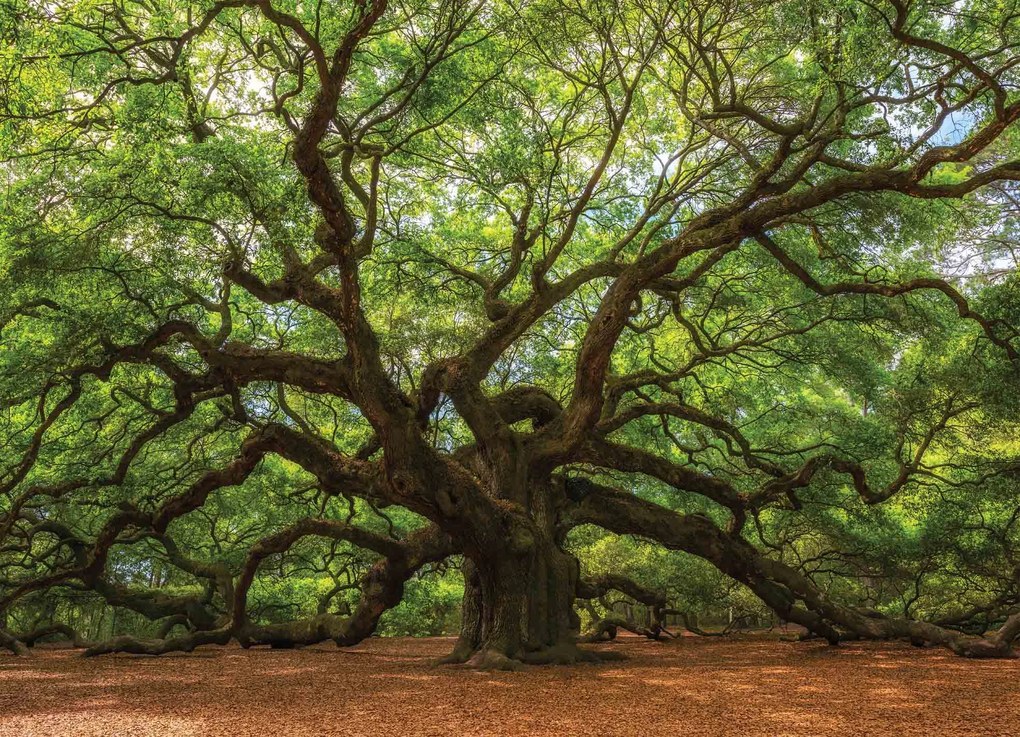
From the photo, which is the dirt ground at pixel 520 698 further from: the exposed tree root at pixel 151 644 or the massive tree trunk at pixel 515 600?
the exposed tree root at pixel 151 644

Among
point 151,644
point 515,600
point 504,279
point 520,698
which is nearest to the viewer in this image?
point 520,698

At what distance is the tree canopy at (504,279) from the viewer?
24.9 ft

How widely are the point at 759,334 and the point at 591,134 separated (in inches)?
157

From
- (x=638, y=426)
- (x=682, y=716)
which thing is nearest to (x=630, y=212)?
(x=638, y=426)

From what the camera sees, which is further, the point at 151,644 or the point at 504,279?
the point at 151,644

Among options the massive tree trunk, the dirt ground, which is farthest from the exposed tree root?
the massive tree trunk

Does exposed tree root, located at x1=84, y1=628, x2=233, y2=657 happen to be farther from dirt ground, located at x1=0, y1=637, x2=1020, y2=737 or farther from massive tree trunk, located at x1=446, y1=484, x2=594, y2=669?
massive tree trunk, located at x1=446, y1=484, x2=594, y2=669

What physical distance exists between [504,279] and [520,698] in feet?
17.7

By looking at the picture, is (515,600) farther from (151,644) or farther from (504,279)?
(151,644)

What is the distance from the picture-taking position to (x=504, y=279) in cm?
951

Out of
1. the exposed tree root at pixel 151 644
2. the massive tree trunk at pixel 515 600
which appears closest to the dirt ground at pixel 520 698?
the massive tree trunk at pixel 515 600

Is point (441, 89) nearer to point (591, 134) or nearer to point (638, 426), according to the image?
point (591, 134)

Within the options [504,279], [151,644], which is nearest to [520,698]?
[504,279]

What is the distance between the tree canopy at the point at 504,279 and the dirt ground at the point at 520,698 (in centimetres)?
141
